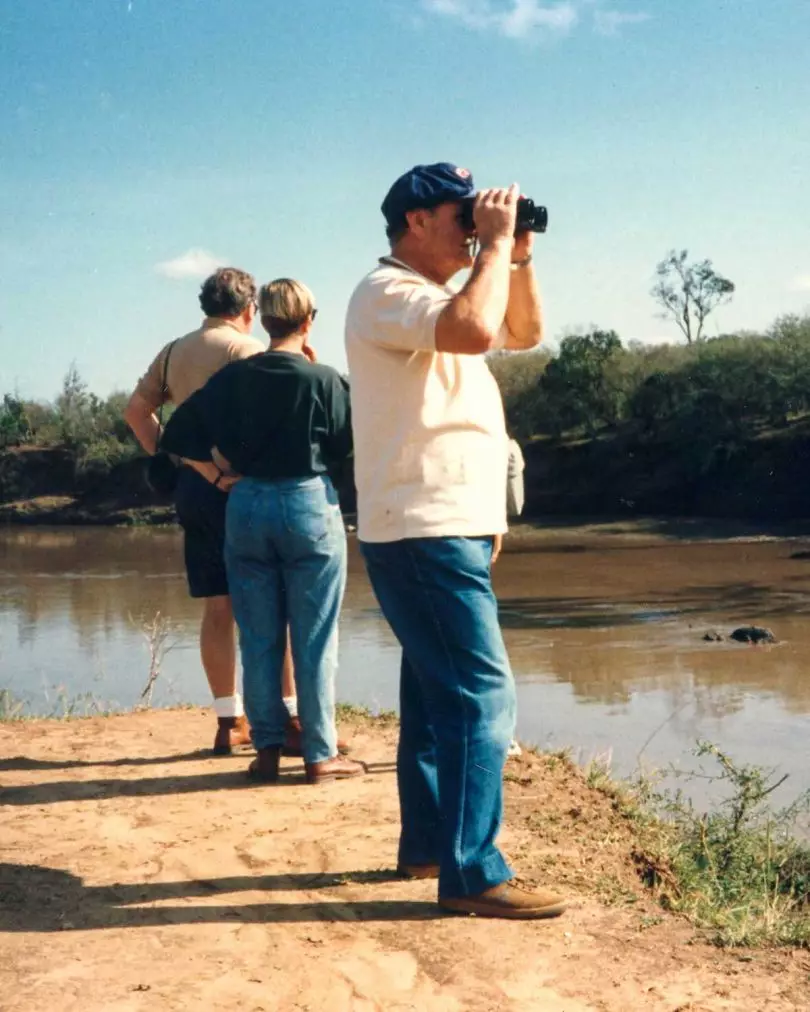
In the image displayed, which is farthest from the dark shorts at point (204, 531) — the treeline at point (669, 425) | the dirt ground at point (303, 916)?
the treeline at point (669, 425)

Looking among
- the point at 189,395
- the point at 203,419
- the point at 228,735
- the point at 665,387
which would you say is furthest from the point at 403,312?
the point at 665,387

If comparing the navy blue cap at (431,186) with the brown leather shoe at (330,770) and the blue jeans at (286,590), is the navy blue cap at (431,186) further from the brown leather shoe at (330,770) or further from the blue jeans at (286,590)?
the brown leather shoe at (330,770)

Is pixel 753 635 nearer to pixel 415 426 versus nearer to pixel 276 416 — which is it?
pixel 276 416

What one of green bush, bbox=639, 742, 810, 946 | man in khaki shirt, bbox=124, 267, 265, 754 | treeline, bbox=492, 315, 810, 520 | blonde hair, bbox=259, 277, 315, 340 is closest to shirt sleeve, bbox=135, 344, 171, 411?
man in khaki shirt, bbox=124, 267, 265, 754

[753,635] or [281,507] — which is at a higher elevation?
[281,507]

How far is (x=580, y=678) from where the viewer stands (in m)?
13.1

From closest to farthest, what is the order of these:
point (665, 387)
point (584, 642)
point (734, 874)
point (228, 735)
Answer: point (734, 874) → point (228, 735) → point (584, 642) → point (665, 387)

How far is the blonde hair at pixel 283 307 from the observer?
184 inches

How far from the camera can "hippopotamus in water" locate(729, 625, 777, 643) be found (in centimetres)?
1527

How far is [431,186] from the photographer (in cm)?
329

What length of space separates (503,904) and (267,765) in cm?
164

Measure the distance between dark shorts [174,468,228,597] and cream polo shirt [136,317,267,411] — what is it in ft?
1.12

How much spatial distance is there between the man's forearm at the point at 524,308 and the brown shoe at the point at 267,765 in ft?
6.35

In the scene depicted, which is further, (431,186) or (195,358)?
(195,358)
